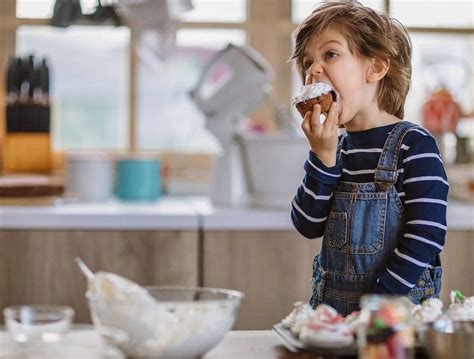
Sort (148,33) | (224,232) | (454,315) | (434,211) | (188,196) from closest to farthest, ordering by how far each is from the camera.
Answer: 1. (454,315)
2. (434,211)
3. (224,232)
4. (148,33)
5. (188,196)

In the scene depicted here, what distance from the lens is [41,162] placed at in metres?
2.97

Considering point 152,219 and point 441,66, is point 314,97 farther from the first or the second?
point 441,66

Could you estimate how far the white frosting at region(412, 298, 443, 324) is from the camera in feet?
3.77

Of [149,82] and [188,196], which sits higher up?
[149,82]

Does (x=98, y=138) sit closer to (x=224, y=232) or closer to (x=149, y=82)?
(x=149, y=82)

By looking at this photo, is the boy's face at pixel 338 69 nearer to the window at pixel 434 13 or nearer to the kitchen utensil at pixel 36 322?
the kitchen utensil at pixel 36 322

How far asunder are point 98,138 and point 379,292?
187cm

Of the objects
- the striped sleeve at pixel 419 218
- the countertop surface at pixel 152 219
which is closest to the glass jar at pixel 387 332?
the striped sleeve at pixel 419 218

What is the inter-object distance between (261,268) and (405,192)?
1.10 meters

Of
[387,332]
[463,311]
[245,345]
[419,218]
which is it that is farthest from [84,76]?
[387,332]

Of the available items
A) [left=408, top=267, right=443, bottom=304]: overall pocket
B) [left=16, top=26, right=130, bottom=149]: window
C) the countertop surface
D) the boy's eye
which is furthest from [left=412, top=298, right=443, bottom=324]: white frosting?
[left=16, top=26, right=130, bottom=149]: window

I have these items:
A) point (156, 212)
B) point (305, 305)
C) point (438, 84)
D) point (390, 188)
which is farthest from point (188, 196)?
point (305, 305)

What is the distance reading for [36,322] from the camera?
40.5 inches

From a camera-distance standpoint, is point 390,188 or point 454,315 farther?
point 390,188
